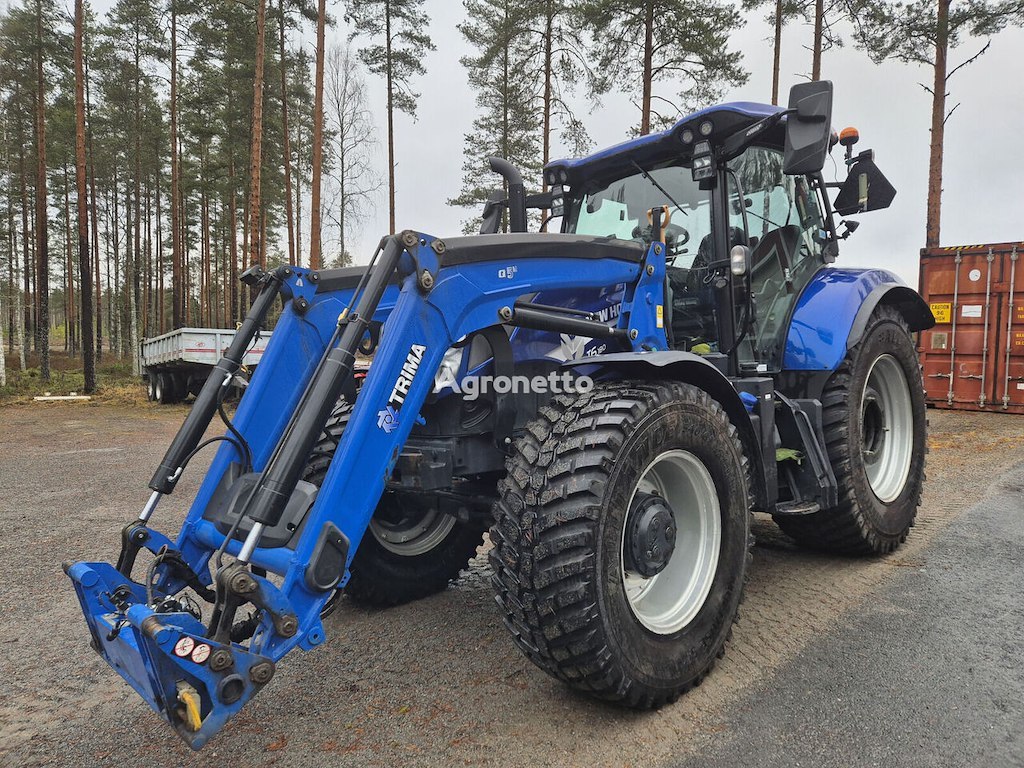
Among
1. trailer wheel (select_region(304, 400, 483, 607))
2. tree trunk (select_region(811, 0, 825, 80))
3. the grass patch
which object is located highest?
tree trunk (select_region(811, 0, 825, 80))

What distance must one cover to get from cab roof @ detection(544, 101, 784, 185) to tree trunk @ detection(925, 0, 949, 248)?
12.1 metres

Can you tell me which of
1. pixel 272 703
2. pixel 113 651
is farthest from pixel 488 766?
pixel 113 651

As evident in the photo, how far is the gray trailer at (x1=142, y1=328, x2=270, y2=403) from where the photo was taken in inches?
615

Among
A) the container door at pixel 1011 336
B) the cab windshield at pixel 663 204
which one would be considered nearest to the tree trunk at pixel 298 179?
the container door at pixel 1011 336

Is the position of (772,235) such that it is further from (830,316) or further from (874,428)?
(874,428)

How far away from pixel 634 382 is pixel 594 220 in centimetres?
176

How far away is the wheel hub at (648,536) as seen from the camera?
97.9 inches

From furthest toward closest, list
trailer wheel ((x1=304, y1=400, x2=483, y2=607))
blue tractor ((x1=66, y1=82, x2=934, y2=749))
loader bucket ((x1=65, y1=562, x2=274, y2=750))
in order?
trailer wheel ((x1=304, y1=400, x2=483, y2=607)) → blue tractor ((x1=66, y1=82, x2=934, y2=749)) → loader bucket ((x1=65, y1=562, x2=274, y2=750))

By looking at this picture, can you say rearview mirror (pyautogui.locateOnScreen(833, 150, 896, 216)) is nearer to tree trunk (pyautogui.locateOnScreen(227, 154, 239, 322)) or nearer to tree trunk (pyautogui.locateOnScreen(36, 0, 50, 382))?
tree trunk (pyautogui.locateOnScreen(36, 0, 50, 382))

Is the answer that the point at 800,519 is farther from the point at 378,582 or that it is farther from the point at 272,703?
the point at 272,703

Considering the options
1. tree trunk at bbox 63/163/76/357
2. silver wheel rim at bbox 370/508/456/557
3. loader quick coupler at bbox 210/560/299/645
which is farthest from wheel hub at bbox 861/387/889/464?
tree trunk at bbox 63/163/76/357

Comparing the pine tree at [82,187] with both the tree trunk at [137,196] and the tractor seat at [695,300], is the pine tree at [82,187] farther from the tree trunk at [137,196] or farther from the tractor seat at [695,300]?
the tractor seat at [695,300]

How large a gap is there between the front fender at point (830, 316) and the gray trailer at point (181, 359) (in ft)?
43.4

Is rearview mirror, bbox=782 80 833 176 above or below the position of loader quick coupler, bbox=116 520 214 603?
above
